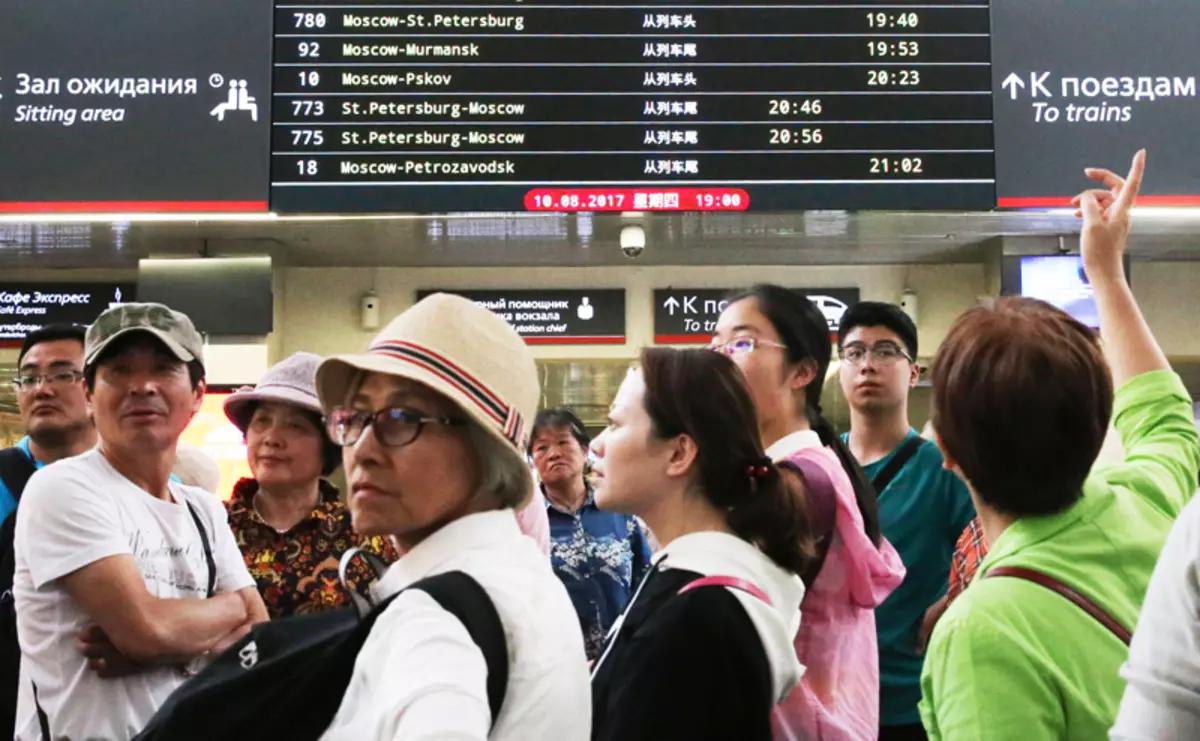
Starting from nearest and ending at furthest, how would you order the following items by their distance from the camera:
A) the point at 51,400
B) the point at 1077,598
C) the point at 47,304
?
1. the point at 1077,598
2. the point at 51,400
3. the point at 47,304

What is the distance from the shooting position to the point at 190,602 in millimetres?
2154

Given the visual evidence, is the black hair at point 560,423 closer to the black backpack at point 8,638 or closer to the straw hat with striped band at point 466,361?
the black backpack at point 8,638

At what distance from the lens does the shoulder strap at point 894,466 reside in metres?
2.92

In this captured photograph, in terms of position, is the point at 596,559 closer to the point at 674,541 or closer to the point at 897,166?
the point at 897,166

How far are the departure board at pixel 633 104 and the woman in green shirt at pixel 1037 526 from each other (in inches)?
121

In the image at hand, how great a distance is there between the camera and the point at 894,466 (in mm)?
2928

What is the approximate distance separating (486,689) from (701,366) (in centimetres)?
104

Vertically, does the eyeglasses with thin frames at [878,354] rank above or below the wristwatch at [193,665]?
above

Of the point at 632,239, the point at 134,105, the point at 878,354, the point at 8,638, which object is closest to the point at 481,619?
the point at 8,638

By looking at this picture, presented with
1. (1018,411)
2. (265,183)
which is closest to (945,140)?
(265,183)

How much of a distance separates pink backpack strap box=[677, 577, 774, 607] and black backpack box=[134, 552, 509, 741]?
59 cm

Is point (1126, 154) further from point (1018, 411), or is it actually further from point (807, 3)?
point (1018, 411)

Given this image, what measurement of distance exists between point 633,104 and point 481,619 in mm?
3656

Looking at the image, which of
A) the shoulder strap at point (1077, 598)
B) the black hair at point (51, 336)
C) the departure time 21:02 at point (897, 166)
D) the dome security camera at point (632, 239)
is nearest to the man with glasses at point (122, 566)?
A: the black hair at point (51, 336)
